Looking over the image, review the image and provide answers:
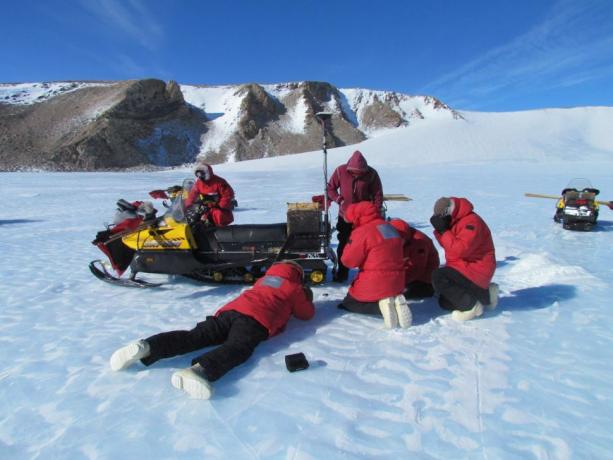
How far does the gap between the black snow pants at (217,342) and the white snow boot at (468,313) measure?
1719 mm

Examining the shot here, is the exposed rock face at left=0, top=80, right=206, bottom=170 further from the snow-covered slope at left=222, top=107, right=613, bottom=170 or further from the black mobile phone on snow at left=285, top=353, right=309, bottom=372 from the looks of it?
the black mobile phone on snow at left=285, top=353, right=309, bottom=372

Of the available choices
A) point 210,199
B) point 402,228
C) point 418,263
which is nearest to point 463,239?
point 402,228

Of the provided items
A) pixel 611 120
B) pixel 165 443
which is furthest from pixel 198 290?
pixel 611 120

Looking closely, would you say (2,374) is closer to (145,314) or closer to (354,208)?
(145,314)

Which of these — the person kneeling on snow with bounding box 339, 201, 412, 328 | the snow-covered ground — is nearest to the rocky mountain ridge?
the snow-covered ground

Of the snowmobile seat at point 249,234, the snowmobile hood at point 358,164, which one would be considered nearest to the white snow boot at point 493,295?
the snowmobile hood at point 358,164

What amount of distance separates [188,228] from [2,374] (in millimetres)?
2150

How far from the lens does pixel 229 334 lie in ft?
9.50

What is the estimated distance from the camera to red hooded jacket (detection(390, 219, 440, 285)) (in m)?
4.00

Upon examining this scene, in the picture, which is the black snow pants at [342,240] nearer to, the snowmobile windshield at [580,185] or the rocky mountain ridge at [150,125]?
the snowmobile windshield at [580,185]

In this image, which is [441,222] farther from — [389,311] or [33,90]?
[33,90]

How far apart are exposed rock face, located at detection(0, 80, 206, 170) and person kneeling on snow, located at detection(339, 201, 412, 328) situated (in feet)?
221

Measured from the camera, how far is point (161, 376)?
2.69m

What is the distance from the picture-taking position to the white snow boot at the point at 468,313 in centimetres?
348
